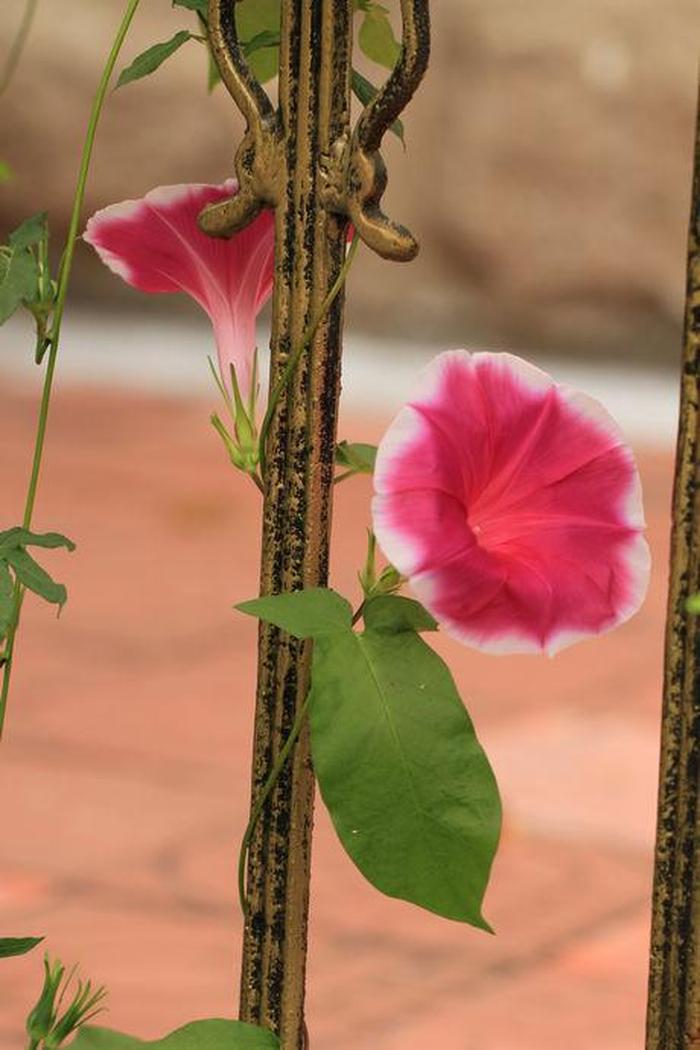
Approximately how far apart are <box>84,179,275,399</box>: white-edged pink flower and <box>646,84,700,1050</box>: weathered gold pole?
128mm

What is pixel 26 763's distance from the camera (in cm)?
181

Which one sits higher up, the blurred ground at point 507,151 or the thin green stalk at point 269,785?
the blurred ground at point 507,151

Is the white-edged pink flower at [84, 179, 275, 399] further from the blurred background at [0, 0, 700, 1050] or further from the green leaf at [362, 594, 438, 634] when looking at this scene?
the blurred background at [0, 0, 700, 1050]

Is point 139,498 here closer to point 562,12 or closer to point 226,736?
→ point 226,736

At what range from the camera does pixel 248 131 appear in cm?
60

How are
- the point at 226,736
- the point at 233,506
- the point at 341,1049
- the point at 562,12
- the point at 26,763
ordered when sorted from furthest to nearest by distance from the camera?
the point at 562,12
the point at 233,506
the point at 226,736
the point at 26,763
the point at 341,1049

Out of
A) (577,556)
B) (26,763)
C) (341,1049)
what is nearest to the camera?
(577,556)

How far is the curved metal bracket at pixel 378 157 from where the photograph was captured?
0.55 meters

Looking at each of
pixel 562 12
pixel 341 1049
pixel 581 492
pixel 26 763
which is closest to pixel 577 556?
pixel 581 492

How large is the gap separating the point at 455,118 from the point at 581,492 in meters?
2.96

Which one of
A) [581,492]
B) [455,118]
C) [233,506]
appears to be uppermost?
[455,118]

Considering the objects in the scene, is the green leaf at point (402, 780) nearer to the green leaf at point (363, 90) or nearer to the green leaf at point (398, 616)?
the green leaf at point (398, 616)

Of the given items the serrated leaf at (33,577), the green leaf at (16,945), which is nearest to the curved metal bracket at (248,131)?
the serrated leaf at (33,577)

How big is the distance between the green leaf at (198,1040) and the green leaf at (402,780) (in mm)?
83
